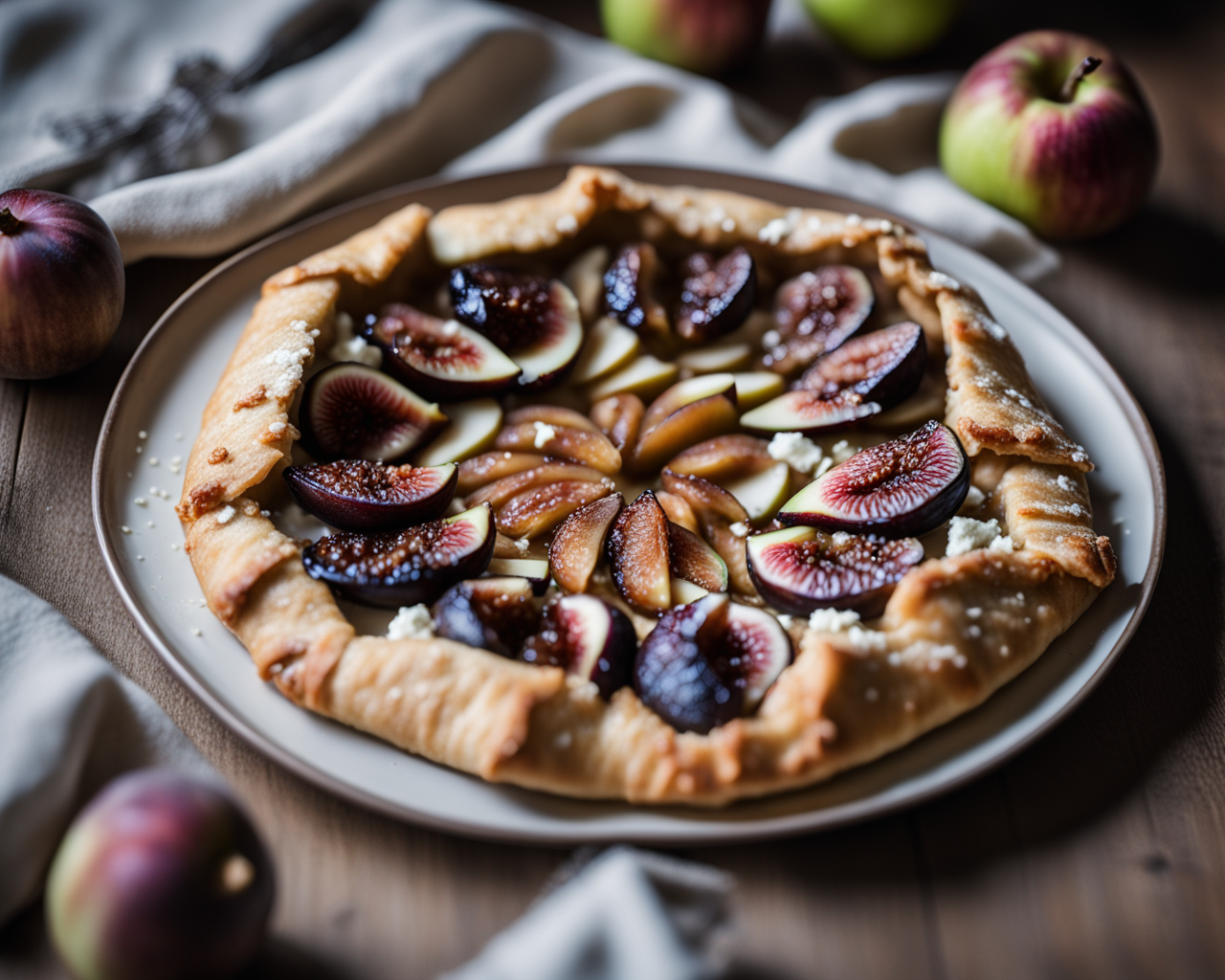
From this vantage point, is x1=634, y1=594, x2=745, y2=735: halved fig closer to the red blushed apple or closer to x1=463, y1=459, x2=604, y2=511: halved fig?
x1=463, y1=459, x2=604, y2=511: halved fig

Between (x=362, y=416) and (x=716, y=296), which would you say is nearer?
(x=362, y=416)

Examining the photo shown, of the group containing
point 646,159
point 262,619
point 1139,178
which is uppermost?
point 1139,178

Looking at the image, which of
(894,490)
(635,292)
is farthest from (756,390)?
(894,490)

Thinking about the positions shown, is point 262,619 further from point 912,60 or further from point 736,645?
point 912,60

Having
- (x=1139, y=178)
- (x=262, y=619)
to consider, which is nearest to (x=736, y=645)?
(x=262, y=619)

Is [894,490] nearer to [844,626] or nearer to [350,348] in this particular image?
[844,626]

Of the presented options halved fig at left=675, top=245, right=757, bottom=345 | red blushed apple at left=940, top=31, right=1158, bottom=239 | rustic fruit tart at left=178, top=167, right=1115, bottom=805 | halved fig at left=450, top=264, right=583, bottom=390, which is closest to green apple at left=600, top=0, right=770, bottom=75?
red blushed apple at left=940, top=31, right=1158, bottom=239
